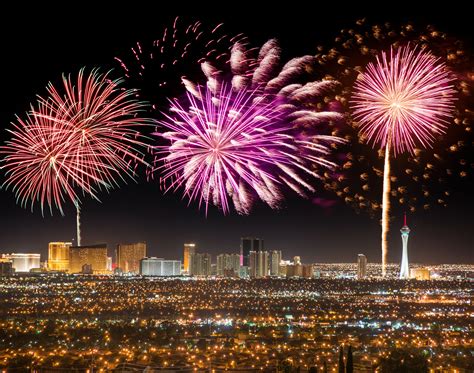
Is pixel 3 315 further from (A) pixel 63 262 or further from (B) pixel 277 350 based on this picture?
(A) pixel 63 262

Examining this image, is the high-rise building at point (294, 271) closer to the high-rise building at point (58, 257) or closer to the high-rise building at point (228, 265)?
the high-rise building at point (228, 265)

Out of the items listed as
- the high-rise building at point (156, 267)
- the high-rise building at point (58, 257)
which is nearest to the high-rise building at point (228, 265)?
the high-rise building at point (156, 267)

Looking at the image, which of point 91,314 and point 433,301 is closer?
point 91,314

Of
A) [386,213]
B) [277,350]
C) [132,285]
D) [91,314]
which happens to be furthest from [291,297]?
[386,213]

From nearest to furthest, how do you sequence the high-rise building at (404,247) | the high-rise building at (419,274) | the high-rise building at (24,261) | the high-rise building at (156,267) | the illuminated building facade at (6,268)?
1. the high-rise building at (404,247)
2. the illuminated building facade at (6,268)
3. the high-rise building at (419,274)
4. the high-rise building at (24,261)
5. the high-rise building at (156,267)

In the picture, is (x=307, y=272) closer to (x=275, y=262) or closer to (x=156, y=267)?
(x=275, y=262)

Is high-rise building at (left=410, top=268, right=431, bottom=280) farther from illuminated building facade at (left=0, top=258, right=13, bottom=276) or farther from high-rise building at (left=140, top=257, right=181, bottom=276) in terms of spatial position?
illuminated building facade at (left=0, top=258, right=13, bottom=276)
